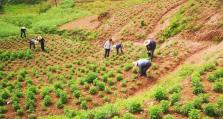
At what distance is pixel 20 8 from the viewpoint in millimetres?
74188

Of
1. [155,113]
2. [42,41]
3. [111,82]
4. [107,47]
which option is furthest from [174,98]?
[42,41]

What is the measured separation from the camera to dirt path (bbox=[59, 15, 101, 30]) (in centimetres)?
4743

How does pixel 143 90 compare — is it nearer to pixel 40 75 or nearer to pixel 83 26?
pixel 40 75

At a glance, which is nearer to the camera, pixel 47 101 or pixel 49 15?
pixel 47 101

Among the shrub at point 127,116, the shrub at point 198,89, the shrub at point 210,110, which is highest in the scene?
the shrub at point 198,89

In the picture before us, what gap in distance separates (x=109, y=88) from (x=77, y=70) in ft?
22.5

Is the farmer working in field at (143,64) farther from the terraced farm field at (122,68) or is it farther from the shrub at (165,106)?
the shrub at (165,106)

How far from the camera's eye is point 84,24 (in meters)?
49.1

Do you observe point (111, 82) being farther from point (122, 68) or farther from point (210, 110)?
point (210, 110)

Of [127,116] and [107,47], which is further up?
[107,47]

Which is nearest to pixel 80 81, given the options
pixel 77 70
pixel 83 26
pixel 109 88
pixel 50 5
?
pixel 109 88

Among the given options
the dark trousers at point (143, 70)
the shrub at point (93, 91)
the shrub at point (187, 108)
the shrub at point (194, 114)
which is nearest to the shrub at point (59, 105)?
the shrub at point (93, 91)

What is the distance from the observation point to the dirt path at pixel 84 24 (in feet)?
156

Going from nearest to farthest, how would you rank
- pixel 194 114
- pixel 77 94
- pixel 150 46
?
pixel 194 114
pixel 77 94
pixel 150 46
